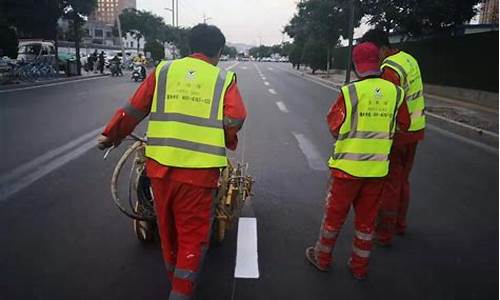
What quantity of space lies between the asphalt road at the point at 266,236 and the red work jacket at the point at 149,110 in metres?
0.99

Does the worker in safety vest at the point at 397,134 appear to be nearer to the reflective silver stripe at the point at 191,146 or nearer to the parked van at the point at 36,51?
the reflective silver stripe at the point at 191,146

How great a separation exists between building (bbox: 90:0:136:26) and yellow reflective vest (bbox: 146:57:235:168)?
9819cm

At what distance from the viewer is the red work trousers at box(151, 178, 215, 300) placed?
3.03 meters

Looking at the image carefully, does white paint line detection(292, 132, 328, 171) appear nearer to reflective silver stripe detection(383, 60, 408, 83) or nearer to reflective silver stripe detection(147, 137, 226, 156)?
reflective silver stripe detection(383, 60, 408, 83)

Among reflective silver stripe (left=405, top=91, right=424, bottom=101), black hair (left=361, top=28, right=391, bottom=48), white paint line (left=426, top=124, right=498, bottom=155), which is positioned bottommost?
white paint line (left=426, top=124, right=498, bottom=155)

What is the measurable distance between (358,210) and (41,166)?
5.16 metres

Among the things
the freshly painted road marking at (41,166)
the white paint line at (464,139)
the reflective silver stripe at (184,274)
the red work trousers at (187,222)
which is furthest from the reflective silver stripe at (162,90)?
the white paint line at (464,139)

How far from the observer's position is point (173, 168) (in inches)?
119

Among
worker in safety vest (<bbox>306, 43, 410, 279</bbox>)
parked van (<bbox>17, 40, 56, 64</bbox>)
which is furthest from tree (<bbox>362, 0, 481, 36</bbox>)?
parked van (<bbox>17, 40, 56, 64</bbox>)

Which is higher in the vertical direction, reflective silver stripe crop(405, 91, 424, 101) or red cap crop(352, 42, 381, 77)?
red cap crop(352, 42, 381, 77)

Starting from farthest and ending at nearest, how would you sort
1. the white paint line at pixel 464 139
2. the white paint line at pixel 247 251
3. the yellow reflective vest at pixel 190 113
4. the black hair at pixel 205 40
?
the white paint line at pixel 464 139 < the white paint line at pixel 247 251 < the black hair at pixel 205 40 < the yellow reflective vest at pixel 190 113

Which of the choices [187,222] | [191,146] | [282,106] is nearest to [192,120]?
[191,146]

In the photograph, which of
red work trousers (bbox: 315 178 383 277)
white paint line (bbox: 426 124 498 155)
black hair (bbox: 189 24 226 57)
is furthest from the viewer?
white paint line (bbox: 426 124 498 155)

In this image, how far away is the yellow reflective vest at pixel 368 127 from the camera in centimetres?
358
